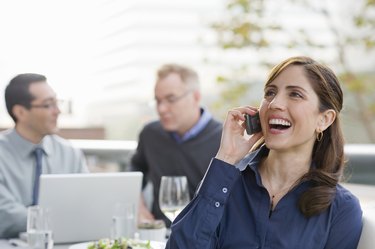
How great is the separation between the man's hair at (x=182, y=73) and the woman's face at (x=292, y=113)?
163 cm

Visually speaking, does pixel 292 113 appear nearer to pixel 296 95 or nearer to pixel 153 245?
pixel 296 95

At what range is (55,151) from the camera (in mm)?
2984

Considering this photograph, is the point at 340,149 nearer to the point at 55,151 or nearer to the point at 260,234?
the point at 260,234

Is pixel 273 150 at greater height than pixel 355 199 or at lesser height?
greater

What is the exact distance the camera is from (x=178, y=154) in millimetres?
3139

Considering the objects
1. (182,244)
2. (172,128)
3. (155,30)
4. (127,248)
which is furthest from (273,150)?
(155,30)

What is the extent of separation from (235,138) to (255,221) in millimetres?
255

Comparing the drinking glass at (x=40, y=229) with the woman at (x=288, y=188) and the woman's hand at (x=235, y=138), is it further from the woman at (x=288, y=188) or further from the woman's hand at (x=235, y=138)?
the woman's hand at (x=235, y=138)

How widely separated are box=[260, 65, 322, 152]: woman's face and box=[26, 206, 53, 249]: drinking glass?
2.65ft

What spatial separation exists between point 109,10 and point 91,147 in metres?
5.52

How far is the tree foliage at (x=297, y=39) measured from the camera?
24.1ft

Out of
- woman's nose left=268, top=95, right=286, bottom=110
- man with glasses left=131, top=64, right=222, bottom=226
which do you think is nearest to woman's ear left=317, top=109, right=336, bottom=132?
woman's nose left=268, top=95, right=286, bottom=110

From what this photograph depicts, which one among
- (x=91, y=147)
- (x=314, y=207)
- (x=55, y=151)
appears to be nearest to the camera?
(x=314, y=207)

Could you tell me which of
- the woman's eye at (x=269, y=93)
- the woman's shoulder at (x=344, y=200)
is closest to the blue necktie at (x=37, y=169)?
the woman's eye at (x=269, y=93)
